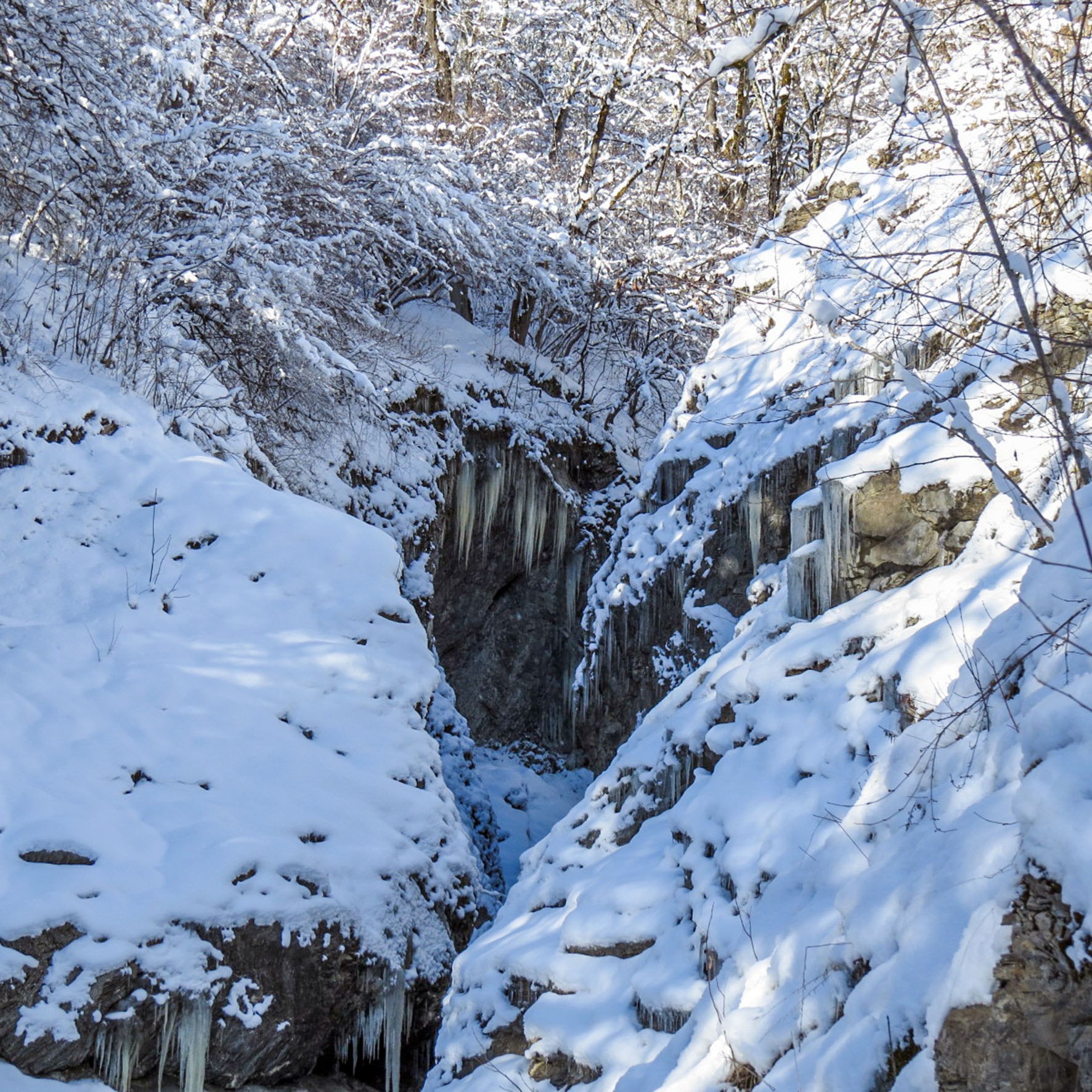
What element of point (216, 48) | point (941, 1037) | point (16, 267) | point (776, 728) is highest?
point (216, 48)

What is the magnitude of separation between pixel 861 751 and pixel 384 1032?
105 inches

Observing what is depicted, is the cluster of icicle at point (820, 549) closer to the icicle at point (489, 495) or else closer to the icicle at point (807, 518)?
the icicle at point (807, 518)

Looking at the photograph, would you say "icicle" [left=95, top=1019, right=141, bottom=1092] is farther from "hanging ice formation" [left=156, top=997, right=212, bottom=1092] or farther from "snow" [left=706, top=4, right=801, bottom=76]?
"snow" [left=706, top=4, right=801, bottom=76]

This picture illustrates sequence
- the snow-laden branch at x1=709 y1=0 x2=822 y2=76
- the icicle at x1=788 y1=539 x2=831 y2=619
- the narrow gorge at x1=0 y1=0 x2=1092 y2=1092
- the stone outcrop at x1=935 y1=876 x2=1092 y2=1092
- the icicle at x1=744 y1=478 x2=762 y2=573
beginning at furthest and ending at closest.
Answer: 1. the icicle at x1=744 y1=478 x2=762 y2=573
2. the icicle at x1=788 y1=539 x2=831 y2=619
3. the narrow gorge at x1=0 y1=0 x2=1092 y2=1092
4. the snow-laden branch at x1=709 y1=0 x2=822 y2=76
5. the stone outcrop at x1=935 y1=876 x2=1092 y2=1092

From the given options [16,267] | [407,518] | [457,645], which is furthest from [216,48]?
[457,645]

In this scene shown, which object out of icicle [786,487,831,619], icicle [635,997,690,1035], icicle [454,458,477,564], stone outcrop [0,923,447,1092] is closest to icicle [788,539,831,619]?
icicle [786,487,831,619]

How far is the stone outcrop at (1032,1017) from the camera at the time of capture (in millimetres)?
2045

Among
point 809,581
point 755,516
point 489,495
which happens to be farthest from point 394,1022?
point 489,495

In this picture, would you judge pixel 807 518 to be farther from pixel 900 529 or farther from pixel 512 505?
pixel 512 505

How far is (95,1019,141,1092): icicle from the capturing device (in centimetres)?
417

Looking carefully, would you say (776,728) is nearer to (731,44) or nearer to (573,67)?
(731,44)

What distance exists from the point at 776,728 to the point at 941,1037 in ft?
7.07

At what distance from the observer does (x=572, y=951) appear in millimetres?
3969

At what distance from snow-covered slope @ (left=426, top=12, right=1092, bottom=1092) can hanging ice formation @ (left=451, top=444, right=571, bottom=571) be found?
4.48 meters
